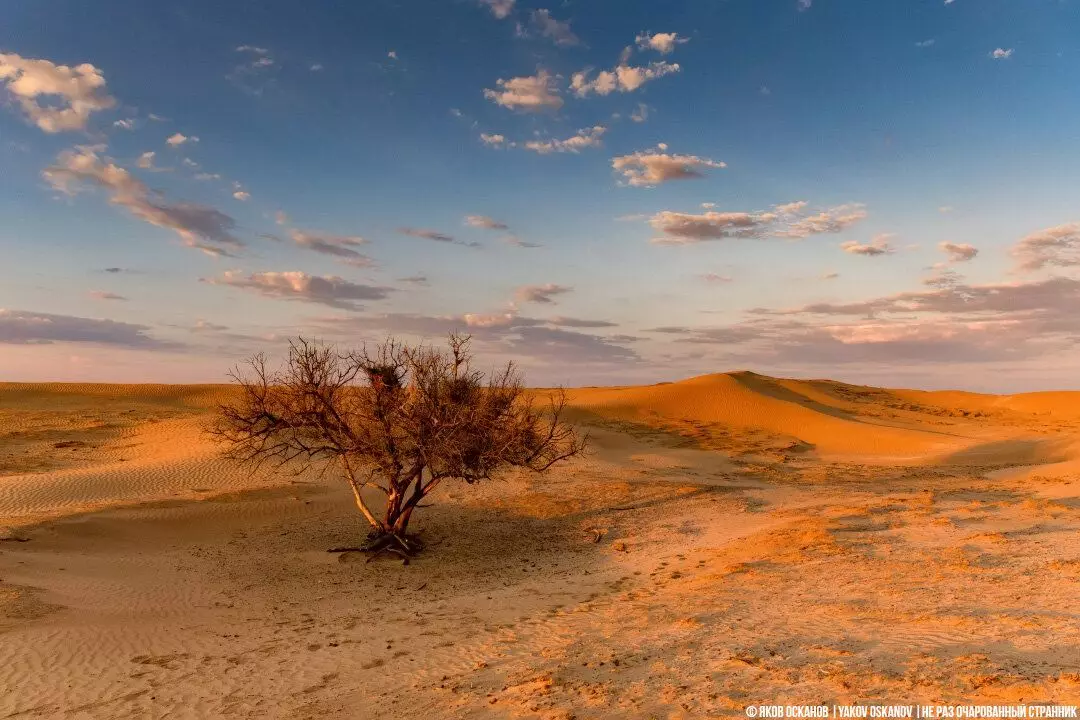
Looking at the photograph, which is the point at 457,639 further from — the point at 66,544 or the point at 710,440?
the point at 710,440

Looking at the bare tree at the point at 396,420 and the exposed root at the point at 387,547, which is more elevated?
the bare tree at the point at 396,420

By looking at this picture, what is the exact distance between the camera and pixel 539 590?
11.8 metres

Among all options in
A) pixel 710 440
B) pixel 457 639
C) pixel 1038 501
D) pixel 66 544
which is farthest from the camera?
pixel 710 440

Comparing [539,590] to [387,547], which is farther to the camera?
[387,547]

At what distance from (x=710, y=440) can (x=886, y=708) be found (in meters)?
29.0

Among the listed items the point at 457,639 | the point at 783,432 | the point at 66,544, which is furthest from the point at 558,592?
the point at 783,432

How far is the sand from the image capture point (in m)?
6.56

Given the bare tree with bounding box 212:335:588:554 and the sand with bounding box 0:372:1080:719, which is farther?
the bare tree with bounding box 212:335:588:554

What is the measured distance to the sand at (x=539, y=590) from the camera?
258 inches

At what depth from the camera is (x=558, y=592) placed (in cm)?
→ 1155

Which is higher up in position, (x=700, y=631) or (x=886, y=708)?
(x=886, y=708)

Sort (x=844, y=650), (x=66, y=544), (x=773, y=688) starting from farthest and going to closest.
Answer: (x=66, y=544)
(x=844, y=650)
(x=773, y=688)

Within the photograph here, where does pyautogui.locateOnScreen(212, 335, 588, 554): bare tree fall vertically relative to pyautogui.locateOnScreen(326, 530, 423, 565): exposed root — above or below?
above

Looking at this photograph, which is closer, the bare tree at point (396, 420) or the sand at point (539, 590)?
the sand at point (539, 590)
